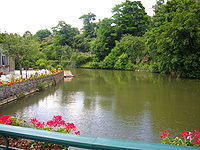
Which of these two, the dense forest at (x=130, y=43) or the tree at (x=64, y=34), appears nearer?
the dense forest at (x=130, y=43)

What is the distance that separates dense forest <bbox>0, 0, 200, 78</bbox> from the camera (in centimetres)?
2512

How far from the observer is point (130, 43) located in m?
44.3

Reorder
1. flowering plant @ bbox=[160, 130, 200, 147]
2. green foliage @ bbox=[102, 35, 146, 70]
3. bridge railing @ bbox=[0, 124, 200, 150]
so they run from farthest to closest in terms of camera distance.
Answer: green foliage @ bbox=[102, 35, 146, 70] < flowering plant @ bbox=[160, 130, 200, 147] < bridge railing @ bbox=[0, 124, 200, 150]

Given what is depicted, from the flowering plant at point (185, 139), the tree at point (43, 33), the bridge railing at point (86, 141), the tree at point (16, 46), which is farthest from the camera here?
the tree at point (43, 33)

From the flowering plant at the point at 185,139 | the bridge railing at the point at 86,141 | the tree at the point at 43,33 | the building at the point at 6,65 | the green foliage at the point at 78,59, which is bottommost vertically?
the flowering plant at the point at 185,139

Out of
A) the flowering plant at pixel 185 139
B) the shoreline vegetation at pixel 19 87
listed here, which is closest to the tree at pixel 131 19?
the shoreline vegetation at pixel 19 87

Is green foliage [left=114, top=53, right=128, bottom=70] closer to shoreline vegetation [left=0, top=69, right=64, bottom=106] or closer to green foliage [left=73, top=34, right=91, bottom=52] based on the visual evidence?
green foliage [left=73, top=34, right=91, bottom=52]

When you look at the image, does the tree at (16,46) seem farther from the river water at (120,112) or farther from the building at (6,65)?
the river water at (120,112)

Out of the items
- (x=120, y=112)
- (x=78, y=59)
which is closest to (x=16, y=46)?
(x=120, y=112)

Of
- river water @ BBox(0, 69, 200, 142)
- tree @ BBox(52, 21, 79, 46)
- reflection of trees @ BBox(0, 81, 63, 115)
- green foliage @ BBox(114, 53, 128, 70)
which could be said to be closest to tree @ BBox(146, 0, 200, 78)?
river water @ BBox(0, 69, 200, 142)

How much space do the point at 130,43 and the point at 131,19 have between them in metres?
10.9

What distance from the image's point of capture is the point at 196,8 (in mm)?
25922

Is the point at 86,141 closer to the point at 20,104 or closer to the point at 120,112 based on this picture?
the point at 120,112

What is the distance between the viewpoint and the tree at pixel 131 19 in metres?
52.0
